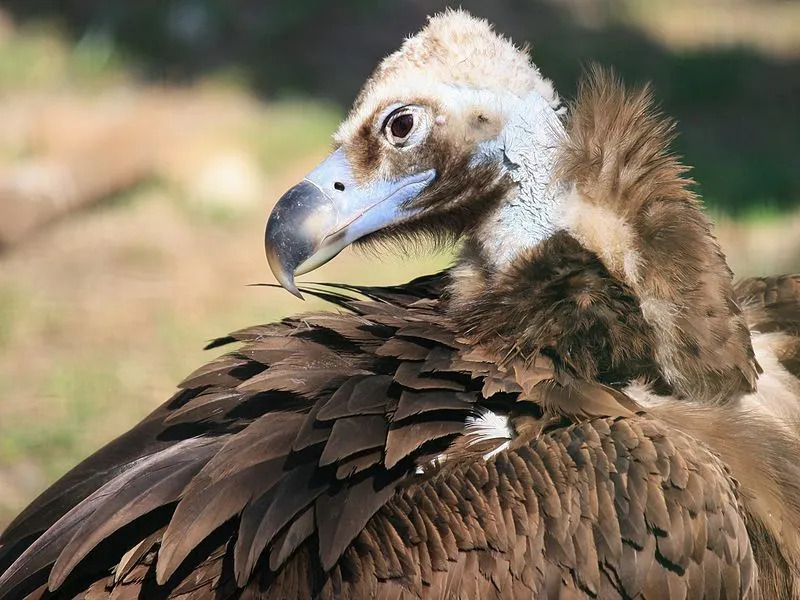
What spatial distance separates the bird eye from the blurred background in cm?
68

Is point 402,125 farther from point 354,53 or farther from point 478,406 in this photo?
point 354,53

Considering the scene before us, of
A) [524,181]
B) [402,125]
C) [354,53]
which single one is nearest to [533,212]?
[524,181]

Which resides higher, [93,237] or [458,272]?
[93,237]

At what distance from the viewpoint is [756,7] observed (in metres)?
13.9

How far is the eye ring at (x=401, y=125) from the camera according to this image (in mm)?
3084

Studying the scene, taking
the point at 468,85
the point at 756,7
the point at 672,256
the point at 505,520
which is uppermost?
the point at 756,7

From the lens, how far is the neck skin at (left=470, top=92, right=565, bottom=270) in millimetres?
2918

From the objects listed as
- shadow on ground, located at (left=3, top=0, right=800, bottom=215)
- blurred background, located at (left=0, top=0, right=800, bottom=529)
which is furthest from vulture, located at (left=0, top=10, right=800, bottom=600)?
shadow on ground, located at (left=3, top=0, right=800, bottom=215)

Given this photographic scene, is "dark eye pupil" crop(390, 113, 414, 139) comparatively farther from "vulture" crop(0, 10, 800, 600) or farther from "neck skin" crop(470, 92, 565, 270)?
"neck skin" crop(470, 92, 565, 270)

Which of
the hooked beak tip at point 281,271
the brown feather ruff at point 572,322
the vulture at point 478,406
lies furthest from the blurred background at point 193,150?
the brown feather ruff at point 572,322

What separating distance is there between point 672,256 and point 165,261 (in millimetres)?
5419

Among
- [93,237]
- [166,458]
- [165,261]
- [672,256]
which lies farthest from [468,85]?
[93,237]

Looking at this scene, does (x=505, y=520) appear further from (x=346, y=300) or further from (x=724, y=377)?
(x=346, y=300)

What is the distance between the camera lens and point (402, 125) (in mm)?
3098
